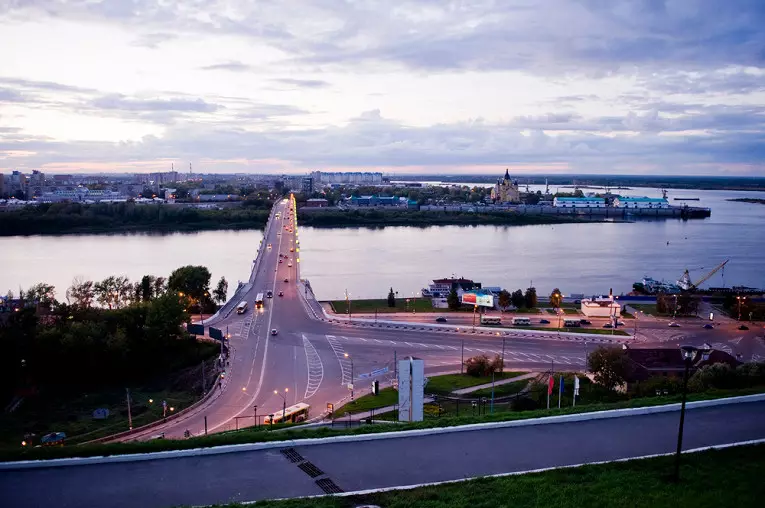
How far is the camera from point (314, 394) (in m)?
6.92

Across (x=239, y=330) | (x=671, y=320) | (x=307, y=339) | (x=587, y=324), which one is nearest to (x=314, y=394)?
(x=307, y=339)

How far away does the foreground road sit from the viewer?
2682 mm

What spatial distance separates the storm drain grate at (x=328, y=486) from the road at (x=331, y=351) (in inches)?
124

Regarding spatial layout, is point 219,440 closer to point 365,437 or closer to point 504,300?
point 365,437

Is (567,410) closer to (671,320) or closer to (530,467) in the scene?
(530,467)

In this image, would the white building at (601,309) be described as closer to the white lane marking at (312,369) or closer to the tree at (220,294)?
the white lane marking at (312,369)

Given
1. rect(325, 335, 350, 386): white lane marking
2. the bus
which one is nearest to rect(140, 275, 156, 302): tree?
rect(325, 335, 350, 386): white lane marking

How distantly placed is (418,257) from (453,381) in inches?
516

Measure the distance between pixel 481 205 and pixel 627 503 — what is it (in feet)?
134

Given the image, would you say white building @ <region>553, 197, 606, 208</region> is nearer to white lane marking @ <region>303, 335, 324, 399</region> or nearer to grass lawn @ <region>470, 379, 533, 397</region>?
white lane marking @ <region>303, 335, 324, 399</region>

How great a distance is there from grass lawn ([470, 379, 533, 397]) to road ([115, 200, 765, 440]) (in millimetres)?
1042

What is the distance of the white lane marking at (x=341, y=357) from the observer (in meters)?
7.53

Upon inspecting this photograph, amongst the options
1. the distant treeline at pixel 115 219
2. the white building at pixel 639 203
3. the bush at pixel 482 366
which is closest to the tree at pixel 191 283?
the bush at pixel 482 366

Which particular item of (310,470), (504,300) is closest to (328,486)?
(310,470)
